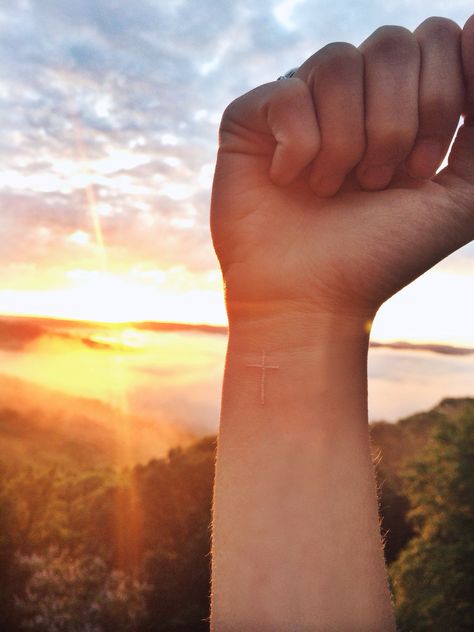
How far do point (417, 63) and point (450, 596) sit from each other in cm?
2686

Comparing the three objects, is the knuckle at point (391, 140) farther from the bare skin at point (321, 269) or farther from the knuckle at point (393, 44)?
the knuckle at point (393, 44)

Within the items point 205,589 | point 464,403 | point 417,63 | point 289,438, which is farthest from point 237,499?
point 205,589

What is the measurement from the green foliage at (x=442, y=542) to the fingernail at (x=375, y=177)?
2596 centimetres

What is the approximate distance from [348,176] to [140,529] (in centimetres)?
5088

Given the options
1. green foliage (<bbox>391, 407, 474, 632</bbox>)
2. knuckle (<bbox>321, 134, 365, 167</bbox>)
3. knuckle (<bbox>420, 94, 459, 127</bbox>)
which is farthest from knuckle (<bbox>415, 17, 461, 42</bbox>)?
green foliage (<bbox>391, 407, 474, 632</bbox>)

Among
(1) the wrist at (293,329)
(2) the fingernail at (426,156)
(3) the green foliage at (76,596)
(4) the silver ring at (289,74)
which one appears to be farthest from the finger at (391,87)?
(3) the green foliage at (76,596)

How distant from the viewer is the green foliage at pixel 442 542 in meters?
24.2

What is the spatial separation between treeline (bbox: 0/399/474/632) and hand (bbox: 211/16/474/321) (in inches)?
1086

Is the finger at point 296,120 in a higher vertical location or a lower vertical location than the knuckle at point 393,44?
lower

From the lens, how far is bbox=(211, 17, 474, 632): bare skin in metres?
1.98

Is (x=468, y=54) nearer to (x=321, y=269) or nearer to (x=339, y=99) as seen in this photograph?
(x=339, y=99)

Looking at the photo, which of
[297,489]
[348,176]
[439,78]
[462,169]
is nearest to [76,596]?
[297,489]

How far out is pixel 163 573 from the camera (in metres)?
46.0

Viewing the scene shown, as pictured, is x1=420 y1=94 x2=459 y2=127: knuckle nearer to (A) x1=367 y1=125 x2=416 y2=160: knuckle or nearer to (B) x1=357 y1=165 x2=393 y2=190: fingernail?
(A) x1=367 y1=125 x2=416 y2=160: knuckle
